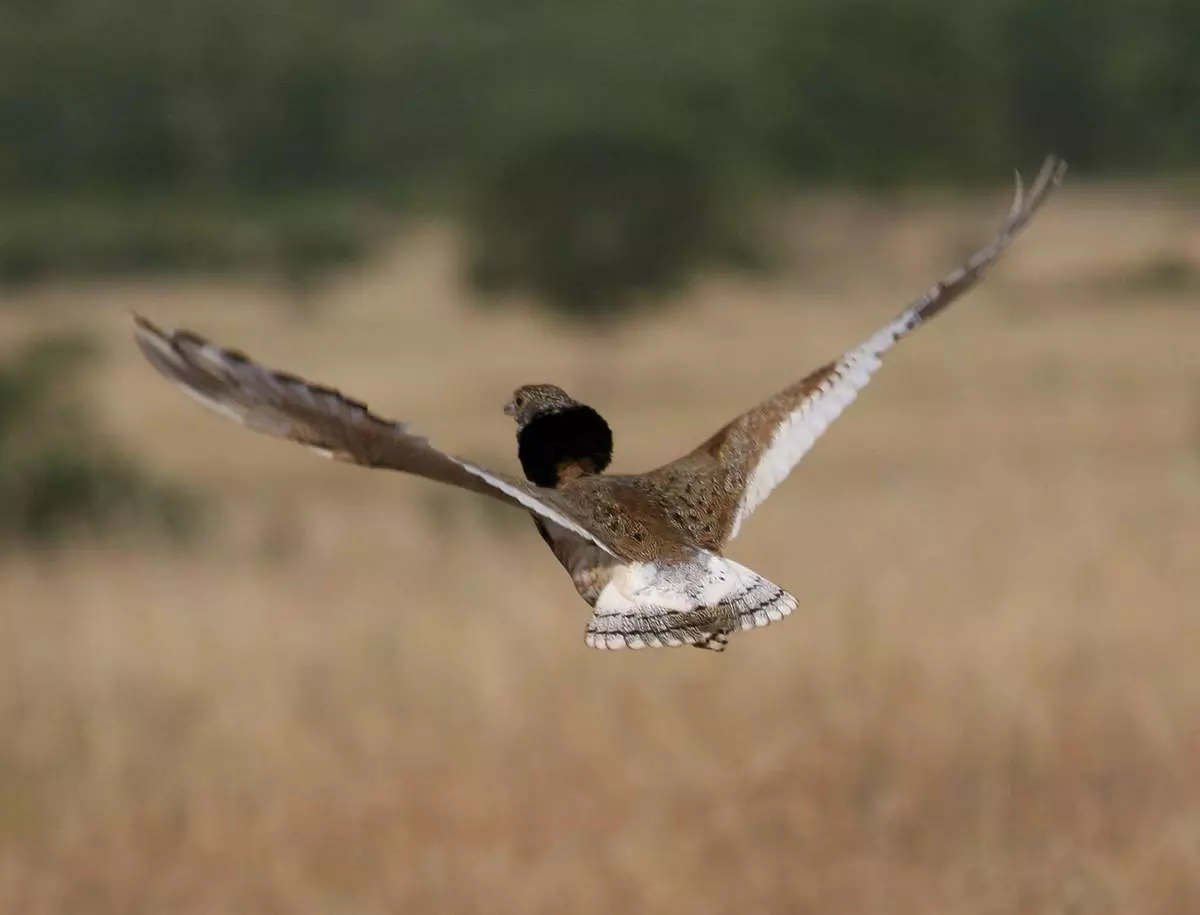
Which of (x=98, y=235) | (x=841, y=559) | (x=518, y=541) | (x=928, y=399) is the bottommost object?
(x=841, y=559)

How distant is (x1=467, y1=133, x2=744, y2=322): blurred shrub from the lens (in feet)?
91.9

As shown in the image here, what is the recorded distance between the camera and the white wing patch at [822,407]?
6.07ft

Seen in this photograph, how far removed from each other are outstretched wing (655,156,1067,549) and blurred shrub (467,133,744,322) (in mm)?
25938

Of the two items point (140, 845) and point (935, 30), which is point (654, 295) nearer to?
point (935, 30)

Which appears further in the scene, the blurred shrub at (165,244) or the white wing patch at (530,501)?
the blurred shrub at (165,244)

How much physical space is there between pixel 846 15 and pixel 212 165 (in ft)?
50.9

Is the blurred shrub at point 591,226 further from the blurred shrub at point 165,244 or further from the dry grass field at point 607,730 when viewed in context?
the dry grass field at point 607,730

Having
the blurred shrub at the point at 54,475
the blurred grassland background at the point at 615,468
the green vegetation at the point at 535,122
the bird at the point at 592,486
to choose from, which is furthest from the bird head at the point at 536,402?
the green vegetation at the point at 535,122

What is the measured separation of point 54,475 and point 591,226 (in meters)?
13.1

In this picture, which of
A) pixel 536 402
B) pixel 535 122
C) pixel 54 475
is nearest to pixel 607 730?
pixel 536 402

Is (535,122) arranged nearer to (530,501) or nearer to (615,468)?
(615,468)

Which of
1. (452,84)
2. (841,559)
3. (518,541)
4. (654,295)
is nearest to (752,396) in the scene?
(654,295)

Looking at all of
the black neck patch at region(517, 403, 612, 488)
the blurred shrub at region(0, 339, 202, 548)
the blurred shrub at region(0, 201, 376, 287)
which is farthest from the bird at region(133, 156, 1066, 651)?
the blurred shrub at region(0, 201, 376, 287)

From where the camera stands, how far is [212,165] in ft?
139
